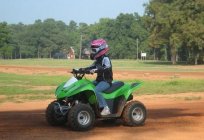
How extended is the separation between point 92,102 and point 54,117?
895 millimetres

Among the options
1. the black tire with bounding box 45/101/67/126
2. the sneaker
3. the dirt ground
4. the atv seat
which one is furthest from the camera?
the atv seat

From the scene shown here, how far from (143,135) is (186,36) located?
55224 mm

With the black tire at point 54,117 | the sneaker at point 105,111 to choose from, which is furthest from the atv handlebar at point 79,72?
the sneaker at point 105,111

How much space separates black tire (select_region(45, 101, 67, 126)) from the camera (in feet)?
32.8

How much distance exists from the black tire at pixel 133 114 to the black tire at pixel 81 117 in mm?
952

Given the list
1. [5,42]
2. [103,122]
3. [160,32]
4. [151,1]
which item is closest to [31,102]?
[103,122]

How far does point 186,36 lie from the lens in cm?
6319

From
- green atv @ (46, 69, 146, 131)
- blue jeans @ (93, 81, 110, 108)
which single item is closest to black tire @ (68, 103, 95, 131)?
green atv @ (46, 69, 146, 131)

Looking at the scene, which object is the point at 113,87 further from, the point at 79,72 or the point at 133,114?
the point at 79,72

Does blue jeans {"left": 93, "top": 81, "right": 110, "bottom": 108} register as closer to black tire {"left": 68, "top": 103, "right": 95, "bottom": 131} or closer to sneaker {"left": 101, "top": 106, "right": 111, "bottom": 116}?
sneaker {"left": 101, "top": 106, "right": 111, "bottom": 116}

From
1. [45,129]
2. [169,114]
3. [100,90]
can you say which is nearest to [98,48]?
[100,90]

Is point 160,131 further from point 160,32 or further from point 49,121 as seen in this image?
point 160,32

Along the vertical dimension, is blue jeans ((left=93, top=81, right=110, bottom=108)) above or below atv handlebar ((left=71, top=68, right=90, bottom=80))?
below

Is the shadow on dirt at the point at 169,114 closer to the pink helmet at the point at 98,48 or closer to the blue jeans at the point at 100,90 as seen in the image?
the blue jeans at the point at 100,90
